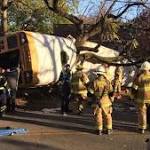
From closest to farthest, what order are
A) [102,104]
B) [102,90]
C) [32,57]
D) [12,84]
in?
[102,104] → [102,90] → [12,84] → [32,57]

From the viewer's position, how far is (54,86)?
2361cm

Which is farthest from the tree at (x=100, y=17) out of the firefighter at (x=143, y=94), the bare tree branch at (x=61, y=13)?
the firefighter at (x=143, y=94)

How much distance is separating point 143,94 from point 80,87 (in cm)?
421

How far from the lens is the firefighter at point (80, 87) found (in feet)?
62.7

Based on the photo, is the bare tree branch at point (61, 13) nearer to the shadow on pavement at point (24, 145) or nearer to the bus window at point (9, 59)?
the bus window at point (9, 59)

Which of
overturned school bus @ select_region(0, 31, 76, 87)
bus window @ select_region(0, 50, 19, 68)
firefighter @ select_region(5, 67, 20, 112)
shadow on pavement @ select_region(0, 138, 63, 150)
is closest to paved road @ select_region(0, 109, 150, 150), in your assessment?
shadow on pavement @ select_region(0, 138, 63, 150)

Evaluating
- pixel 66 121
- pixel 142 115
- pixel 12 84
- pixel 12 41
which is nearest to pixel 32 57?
pixel 12 41

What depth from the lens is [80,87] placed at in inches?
753

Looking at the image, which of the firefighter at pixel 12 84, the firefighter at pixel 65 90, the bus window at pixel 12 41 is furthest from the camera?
the bus window at pixel 12 41

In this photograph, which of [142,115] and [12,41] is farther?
[12,41]

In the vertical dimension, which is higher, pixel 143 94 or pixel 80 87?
pixel 80 87

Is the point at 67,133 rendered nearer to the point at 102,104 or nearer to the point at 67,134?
the point at 67,134

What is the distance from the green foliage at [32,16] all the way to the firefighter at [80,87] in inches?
496

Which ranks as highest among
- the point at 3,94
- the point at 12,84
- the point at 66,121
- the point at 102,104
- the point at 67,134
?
the point at 12,84
